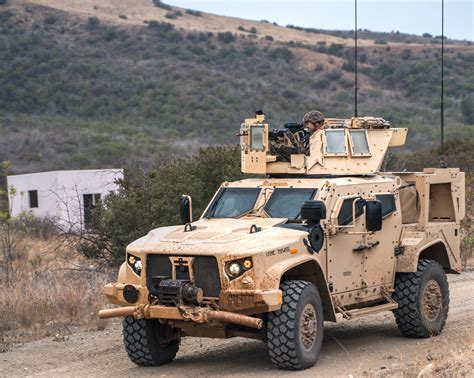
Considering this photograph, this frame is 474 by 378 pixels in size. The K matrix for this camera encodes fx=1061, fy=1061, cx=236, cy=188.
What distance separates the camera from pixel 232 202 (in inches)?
480

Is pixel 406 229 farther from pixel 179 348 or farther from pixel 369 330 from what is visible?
pixel 179 348

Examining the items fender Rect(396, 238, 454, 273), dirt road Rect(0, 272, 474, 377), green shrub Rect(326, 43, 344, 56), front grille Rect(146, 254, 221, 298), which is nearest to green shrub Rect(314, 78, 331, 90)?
green shrub Rect(326, 43, 344, 56)

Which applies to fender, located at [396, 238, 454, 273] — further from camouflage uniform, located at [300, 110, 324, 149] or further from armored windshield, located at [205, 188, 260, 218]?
armored windshield, located at [205, 188, 260, 218]

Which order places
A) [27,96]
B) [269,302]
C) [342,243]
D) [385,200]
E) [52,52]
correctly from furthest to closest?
[52,52]
[27,96]
[385,200]
[342,243]
[269,302]

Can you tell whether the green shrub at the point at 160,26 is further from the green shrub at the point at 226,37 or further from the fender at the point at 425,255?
the fender at the point at 425,255

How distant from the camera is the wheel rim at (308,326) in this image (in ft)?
34.6

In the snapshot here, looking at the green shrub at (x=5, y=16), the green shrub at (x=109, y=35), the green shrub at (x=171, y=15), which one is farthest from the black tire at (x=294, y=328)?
the green shrub at (x=171, y=15)

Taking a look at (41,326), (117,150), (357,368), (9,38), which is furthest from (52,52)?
(357,368)

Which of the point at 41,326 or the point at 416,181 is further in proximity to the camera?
the point at 41,326

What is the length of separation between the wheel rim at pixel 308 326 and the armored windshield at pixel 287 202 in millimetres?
1298

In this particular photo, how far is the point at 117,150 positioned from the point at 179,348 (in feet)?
108

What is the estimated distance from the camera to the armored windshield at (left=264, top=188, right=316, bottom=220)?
11.7m

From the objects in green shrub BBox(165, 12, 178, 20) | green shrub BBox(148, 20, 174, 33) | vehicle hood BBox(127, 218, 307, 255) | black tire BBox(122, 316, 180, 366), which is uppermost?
green shrub BBox(165, 12, 178, 20)

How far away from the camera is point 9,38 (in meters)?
58.4
